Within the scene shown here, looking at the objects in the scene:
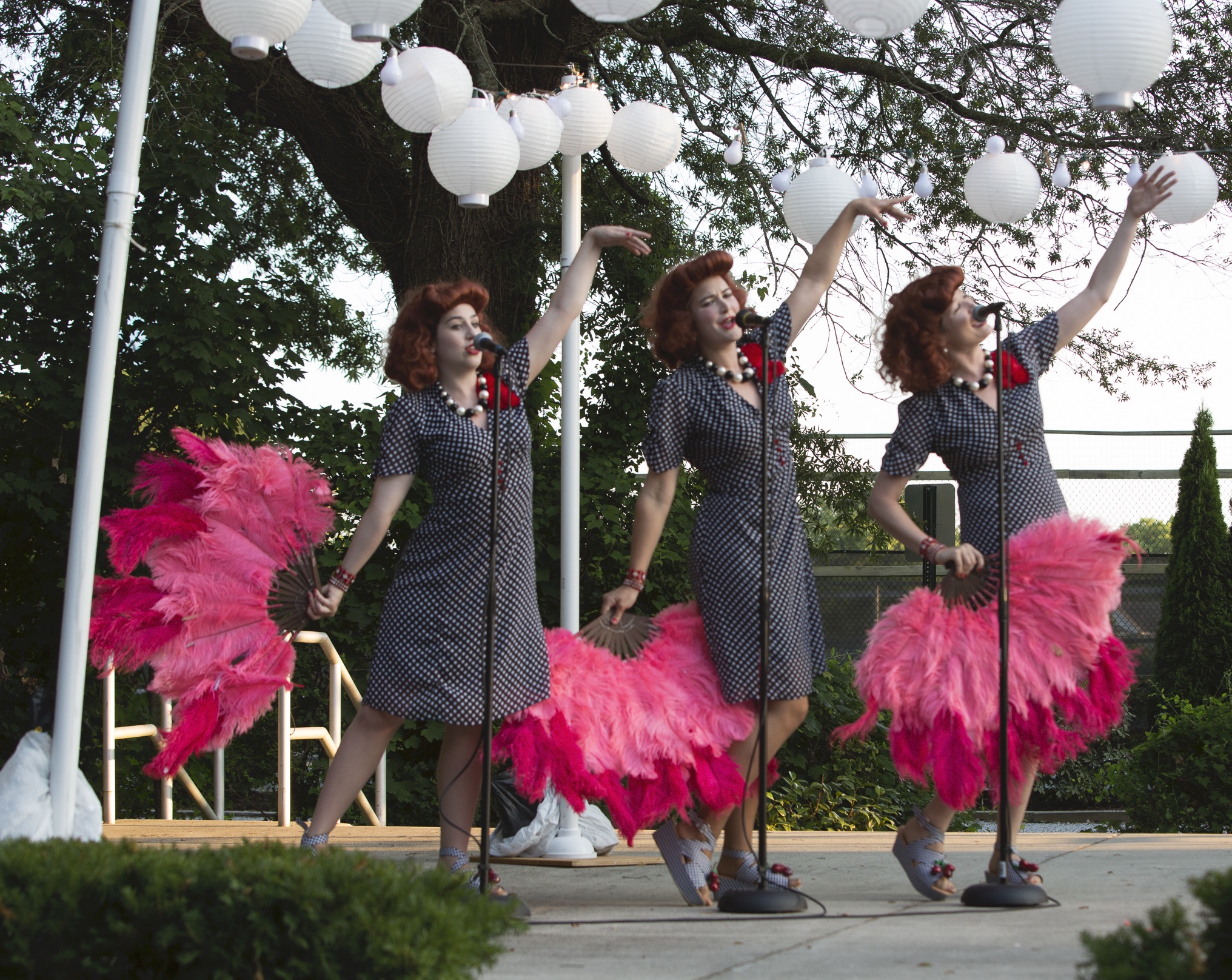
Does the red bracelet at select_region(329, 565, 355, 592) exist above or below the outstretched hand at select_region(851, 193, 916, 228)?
below

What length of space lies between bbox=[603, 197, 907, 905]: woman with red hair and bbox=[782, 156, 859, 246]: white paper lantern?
0.68 metres

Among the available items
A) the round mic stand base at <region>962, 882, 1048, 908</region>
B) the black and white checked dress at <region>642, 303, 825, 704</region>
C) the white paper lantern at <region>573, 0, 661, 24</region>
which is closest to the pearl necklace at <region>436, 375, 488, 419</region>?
the black and white checked dress at <region>642, 303, 825, 704</region>

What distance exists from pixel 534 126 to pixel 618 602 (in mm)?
1655

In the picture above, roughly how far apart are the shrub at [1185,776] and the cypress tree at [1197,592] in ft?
7.84

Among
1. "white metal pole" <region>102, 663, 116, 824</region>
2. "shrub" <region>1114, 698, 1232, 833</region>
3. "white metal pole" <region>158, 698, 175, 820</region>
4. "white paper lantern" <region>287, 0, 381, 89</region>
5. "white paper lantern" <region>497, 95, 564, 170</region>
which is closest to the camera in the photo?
"white paper lantern" <region>287, 0, 381, 89</region>

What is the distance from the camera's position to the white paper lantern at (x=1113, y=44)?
3678 mm

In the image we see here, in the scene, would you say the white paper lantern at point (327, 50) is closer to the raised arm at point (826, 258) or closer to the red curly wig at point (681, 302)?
the red curly wig at point (681, 302)

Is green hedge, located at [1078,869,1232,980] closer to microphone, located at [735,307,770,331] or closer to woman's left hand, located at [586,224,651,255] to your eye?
microphone, located at [735,307,770,331]

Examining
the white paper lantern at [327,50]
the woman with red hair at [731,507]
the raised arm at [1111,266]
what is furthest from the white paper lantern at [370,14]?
the raised arm at [1111,266]

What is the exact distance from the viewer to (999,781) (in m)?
3.41

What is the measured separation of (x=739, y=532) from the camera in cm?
362

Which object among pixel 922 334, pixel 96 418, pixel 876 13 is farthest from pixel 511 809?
pixel 876 13

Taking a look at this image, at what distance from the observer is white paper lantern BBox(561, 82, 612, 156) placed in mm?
4453

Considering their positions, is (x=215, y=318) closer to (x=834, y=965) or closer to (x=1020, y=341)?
(x=1020, y=341)
